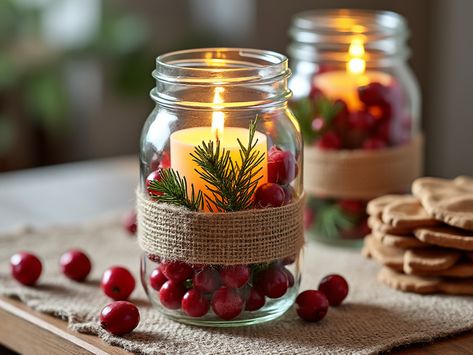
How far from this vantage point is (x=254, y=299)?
102 cm

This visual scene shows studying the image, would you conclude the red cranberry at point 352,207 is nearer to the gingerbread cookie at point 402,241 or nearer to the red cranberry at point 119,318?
the gingerbread cookie at point 402,241

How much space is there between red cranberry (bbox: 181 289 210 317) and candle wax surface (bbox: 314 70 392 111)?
1.48ft

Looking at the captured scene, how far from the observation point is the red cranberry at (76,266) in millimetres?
1199

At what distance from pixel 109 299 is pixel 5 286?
148 mm

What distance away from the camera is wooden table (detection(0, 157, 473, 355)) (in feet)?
3.29

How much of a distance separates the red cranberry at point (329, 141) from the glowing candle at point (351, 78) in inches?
2.1

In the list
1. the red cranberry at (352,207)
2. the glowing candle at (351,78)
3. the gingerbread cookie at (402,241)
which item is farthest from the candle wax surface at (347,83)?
the gingerbread cookie at (402,241)

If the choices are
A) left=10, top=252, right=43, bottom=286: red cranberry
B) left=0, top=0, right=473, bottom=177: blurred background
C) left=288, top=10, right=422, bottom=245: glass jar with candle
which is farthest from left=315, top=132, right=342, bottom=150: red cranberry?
left=0, top=0, right=473, bottom=177: blurred background

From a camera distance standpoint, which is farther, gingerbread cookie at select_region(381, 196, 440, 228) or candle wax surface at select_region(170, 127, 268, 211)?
gingerbread cookie at select_region(381, 196, 440, 228)

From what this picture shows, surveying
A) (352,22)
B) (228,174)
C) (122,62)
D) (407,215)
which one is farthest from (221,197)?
(122,62)

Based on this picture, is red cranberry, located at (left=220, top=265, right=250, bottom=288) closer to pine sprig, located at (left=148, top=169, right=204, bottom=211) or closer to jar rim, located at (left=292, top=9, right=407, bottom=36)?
pine sprig, located at (left=148, top=169, right=204, bottom=211)

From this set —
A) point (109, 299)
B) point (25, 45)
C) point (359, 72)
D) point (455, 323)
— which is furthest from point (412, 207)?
point (25, 45)

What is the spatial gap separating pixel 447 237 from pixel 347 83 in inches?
14.1

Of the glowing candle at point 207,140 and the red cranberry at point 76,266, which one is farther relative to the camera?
the red cranberry at point 76,266
